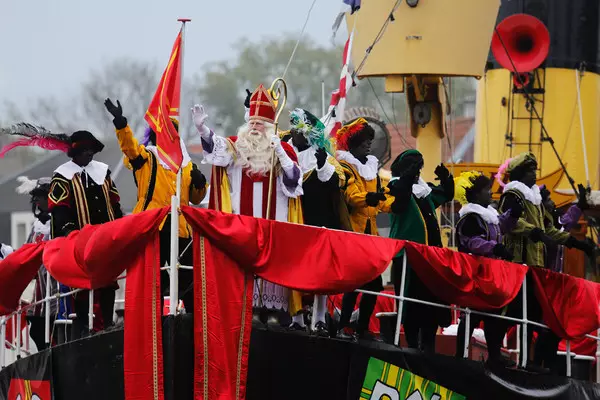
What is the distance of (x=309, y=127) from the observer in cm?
1145

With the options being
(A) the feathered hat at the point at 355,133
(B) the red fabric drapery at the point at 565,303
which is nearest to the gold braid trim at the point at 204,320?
(A) the feathered hat at the point at 355,133

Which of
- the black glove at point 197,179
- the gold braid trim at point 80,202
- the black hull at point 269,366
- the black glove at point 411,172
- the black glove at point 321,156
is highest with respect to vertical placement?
the black glove at point 321,156

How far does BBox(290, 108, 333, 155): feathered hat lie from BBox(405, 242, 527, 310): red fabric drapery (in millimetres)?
1106

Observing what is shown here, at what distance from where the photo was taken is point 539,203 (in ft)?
41.8

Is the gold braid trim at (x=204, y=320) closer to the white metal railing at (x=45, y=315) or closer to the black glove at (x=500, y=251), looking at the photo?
the white metal railing at (x=45, y=315)

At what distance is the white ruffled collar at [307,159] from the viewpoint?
456 inches

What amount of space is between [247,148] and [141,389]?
211cm

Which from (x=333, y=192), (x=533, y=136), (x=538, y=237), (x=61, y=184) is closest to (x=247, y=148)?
(x=333, y=192)

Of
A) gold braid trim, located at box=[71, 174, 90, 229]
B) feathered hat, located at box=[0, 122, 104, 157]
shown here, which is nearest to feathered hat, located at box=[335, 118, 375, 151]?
feathered hat, located at box=[0, 122, 104, 157]

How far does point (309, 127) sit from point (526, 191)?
2.22 meters

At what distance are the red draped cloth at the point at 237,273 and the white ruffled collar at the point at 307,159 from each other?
3.53 feet

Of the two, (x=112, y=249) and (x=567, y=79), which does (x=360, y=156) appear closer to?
(x=112, y=249)

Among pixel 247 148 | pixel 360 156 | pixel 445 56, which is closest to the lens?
pixel 247 148

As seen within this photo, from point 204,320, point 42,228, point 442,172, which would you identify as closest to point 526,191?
point 442,172
